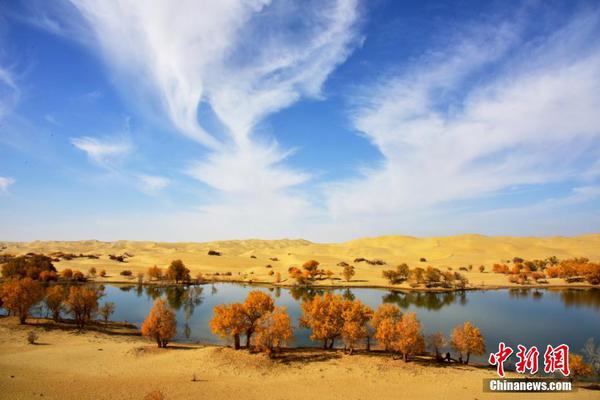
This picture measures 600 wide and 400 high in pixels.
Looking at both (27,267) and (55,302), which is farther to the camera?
(27,267)

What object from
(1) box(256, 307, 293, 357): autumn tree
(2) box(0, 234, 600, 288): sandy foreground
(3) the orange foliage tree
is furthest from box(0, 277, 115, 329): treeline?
(2) box(0, 234, 600, 288): sandy foreground

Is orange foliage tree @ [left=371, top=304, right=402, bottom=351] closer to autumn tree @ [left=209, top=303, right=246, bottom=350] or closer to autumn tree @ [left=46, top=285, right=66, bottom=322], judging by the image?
autumn tree @ [left=209, top=303, right=246, bottom=350]

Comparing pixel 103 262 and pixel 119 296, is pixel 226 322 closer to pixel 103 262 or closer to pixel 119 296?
pixel 119 296

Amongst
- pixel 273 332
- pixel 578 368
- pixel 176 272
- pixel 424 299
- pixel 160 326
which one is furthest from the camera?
pixel 176 272

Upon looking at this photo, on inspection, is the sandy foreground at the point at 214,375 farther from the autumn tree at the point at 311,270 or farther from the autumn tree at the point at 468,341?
the autumn tree at the point at 311,270

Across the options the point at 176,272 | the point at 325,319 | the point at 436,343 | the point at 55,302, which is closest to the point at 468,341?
the point at 436,343

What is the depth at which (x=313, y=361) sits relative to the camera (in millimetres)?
31938

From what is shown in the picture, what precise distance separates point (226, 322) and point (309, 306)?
340 inches

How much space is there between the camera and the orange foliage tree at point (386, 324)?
110ft

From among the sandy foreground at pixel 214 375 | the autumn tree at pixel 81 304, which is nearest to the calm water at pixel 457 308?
the autumn tree at pixel 81 304

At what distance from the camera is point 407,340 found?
105ft

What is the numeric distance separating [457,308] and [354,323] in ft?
111

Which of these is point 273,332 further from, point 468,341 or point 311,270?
point 311,270

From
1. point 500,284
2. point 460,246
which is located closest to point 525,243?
point 460,246
